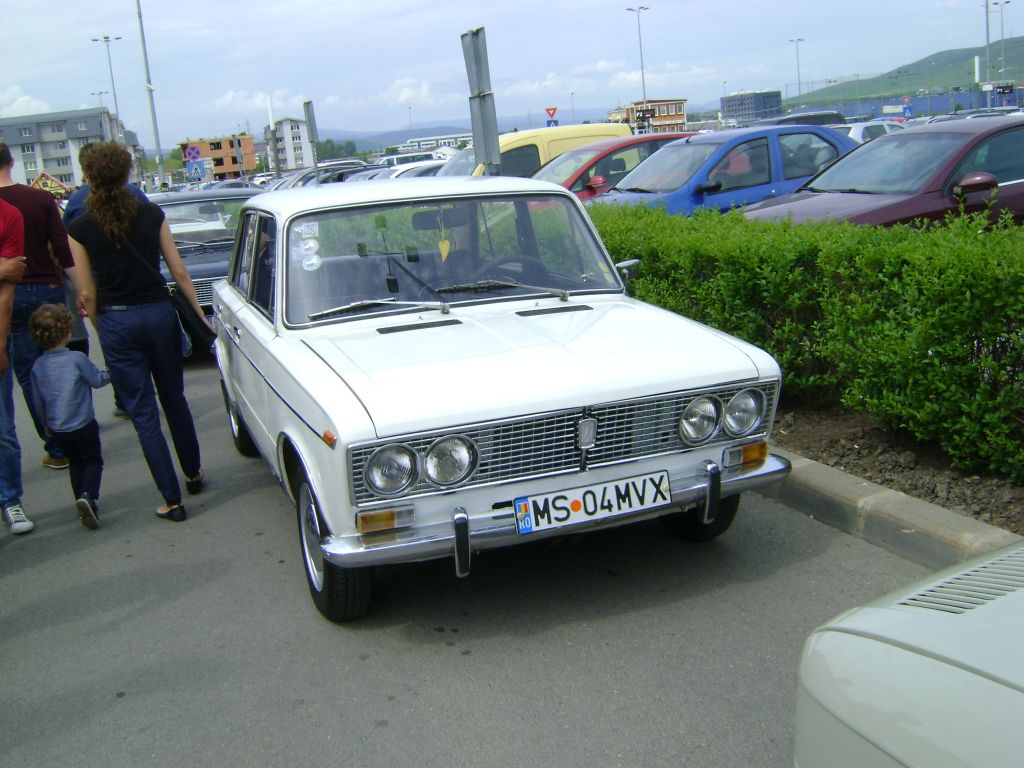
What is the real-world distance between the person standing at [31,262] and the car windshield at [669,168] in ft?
22.4

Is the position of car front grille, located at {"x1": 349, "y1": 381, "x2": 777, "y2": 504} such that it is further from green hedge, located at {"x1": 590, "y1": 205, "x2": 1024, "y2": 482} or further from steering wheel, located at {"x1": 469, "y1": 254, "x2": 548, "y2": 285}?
Answer: steering wheel, located at {"x1": 469, "y1": 254, "x2": 548, "y2": 285}

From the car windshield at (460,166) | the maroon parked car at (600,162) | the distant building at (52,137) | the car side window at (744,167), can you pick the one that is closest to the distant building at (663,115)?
the car windshield at (460,166)

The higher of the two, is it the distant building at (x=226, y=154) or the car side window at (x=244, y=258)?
the distant building at (x=226, y=154)

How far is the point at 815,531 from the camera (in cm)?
480

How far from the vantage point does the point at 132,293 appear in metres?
5.36

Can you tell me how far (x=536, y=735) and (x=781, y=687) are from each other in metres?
0.87

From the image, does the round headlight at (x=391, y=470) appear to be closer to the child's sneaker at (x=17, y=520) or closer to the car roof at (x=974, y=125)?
the child's sneaker at (x=17, y=520)

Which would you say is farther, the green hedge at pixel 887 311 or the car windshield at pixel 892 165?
the car windshield at pixel 892 165

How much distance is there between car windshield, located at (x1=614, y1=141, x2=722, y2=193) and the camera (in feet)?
37.2

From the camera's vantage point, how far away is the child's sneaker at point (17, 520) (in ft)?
18.3

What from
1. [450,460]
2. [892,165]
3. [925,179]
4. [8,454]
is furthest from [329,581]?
[892,165]

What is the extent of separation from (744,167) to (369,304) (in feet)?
25.6

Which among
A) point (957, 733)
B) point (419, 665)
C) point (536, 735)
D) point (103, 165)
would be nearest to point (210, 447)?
point (103, 165)

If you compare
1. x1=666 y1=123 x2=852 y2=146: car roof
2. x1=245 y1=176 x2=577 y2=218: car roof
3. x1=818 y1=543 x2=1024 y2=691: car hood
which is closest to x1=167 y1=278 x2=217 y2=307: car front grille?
x1=245 y1=176 x2=577 y2=218: car roof
